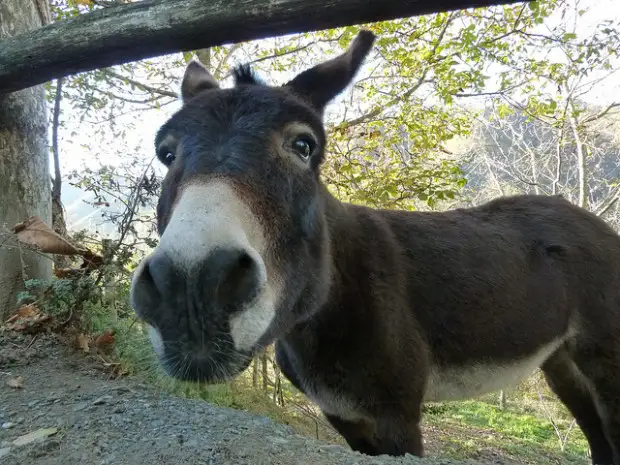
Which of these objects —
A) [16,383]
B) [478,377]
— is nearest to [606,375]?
[478,377]

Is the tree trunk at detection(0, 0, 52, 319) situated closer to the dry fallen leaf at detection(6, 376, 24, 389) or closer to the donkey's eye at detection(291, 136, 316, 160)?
the dry fallen leaf at detection(6, 376, 24, 389)

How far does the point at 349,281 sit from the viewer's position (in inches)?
114

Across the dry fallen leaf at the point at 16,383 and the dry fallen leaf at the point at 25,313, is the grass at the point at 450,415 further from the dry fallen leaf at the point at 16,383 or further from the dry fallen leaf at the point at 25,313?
the dry fallen leaf at the point at 16,383

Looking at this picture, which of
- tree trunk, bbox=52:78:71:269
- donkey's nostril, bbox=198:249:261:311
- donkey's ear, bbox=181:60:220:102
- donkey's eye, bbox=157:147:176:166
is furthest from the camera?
tree trunk, bbox=52:78:71:269

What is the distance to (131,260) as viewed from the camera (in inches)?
147

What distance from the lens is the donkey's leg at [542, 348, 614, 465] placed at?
409 cm

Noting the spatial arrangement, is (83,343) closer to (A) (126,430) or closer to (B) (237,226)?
(A) (126,430)

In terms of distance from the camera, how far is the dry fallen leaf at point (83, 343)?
334 centimetres

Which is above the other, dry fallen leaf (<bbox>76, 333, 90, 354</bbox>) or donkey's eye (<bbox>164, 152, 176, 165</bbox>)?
donkey's eye (<bbox>164, 152, 176, 165</bbox>)

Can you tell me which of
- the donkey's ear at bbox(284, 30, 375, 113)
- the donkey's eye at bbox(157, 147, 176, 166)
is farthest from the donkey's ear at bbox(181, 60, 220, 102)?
the donkey's eye at bbox(157, 147, 176, 166)

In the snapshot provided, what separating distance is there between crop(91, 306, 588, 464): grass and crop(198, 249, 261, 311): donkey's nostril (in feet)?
2.51

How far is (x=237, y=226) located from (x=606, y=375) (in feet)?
12.1

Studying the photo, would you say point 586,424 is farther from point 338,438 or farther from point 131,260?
point 131,260

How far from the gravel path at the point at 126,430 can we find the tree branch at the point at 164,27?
211cm
